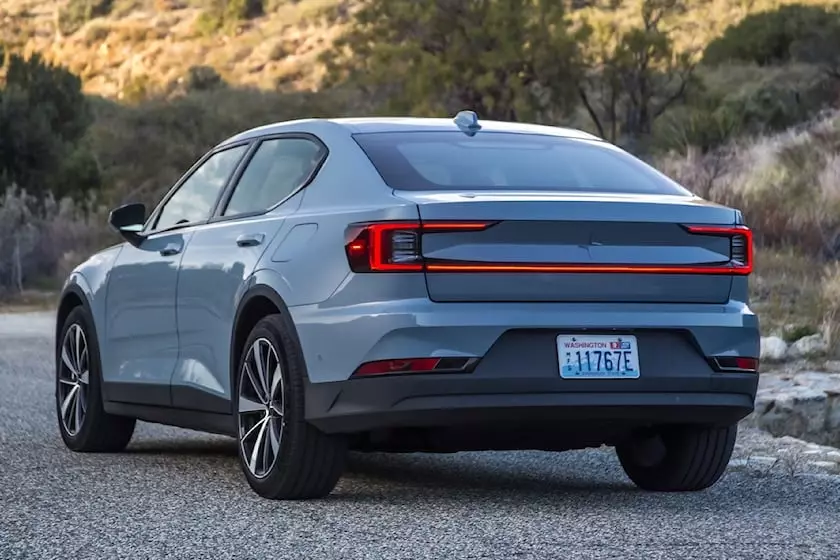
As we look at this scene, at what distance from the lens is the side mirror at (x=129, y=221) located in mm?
8758

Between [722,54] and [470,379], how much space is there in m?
45.7

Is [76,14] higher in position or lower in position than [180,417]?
lower

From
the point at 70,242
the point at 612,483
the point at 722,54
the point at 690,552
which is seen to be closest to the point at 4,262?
the point at 70,242

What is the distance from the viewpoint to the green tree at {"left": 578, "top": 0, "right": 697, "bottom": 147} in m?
35.0

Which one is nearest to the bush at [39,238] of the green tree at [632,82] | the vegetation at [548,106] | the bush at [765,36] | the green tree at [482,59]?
the vegetation at [548,106]

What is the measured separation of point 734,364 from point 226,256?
7.36ft

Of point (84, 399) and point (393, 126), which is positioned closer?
point (393, 126)

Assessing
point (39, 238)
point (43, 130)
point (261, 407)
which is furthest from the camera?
point (43, 130)

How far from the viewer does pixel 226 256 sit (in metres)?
7.53

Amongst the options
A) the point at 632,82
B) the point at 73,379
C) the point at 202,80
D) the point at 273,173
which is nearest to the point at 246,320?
the point at 273,173

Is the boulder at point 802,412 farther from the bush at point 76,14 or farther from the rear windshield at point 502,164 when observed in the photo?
the bush at point 76,14

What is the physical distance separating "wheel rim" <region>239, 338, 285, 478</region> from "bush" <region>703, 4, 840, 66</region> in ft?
140

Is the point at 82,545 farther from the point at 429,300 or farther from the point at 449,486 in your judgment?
the point at 449,486

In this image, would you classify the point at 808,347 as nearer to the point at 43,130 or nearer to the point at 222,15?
the point at 43,130
